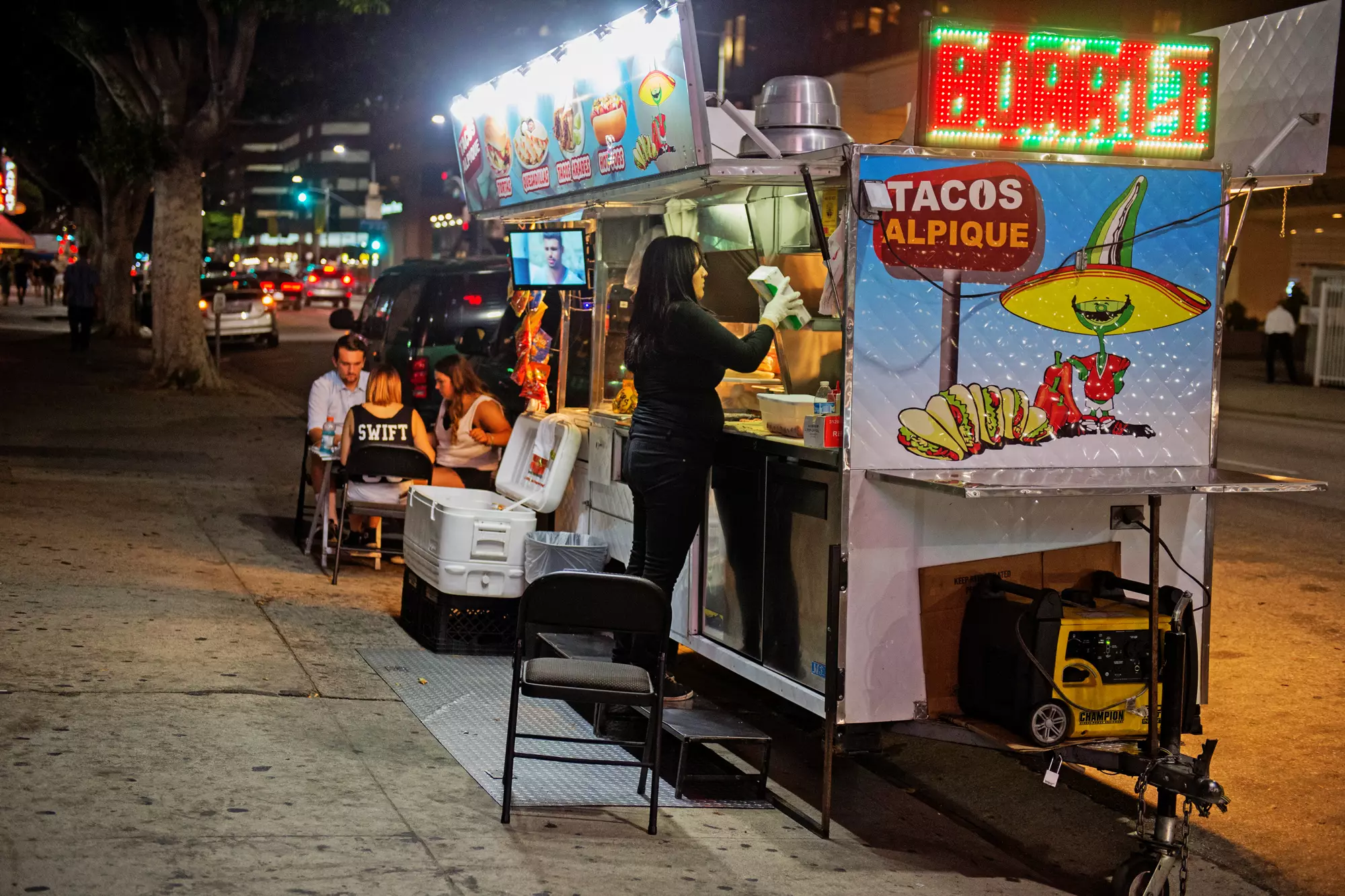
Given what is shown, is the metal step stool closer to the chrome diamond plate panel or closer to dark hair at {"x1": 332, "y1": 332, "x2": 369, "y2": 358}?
the chrome diamond plate panel

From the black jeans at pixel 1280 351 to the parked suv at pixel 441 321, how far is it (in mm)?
18526

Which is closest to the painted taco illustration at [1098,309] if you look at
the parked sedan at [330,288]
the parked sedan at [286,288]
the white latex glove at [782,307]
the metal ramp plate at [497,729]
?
the white latex glove at [782,307]

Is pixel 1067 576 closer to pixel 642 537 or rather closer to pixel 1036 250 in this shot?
pixel 1036 250

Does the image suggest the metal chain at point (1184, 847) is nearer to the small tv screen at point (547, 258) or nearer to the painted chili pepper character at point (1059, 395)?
the painted chili pepper character at point (1059, 395)

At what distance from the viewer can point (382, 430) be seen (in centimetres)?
923

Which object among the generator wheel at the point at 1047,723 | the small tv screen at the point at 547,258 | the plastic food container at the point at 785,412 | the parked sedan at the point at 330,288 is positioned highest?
the parked sedan at the point at 330,288

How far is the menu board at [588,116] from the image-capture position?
6180 millimetres

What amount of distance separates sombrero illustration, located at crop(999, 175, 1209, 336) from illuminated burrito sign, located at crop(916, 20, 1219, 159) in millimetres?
245

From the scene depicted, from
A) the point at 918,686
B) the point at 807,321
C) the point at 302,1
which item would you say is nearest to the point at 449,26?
the point at 302,1

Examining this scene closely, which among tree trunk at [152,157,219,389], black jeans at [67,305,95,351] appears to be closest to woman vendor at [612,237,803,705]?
tree trunk at [152,157,219,389]

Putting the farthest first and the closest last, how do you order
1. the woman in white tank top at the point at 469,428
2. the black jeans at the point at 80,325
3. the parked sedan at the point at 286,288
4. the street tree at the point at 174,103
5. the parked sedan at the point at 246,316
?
1. the parked sedan at the point at 286,288
2. the parked sedan at the point at 246,316
3. the black jeans at the point at 80,325
4. the street tree at the point at 174,103
5. the woman in white tank top at the point at 469,428

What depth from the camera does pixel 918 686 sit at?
18.4ft

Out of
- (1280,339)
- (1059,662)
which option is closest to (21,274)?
(1280,339)

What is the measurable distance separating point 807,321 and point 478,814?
2.59m
